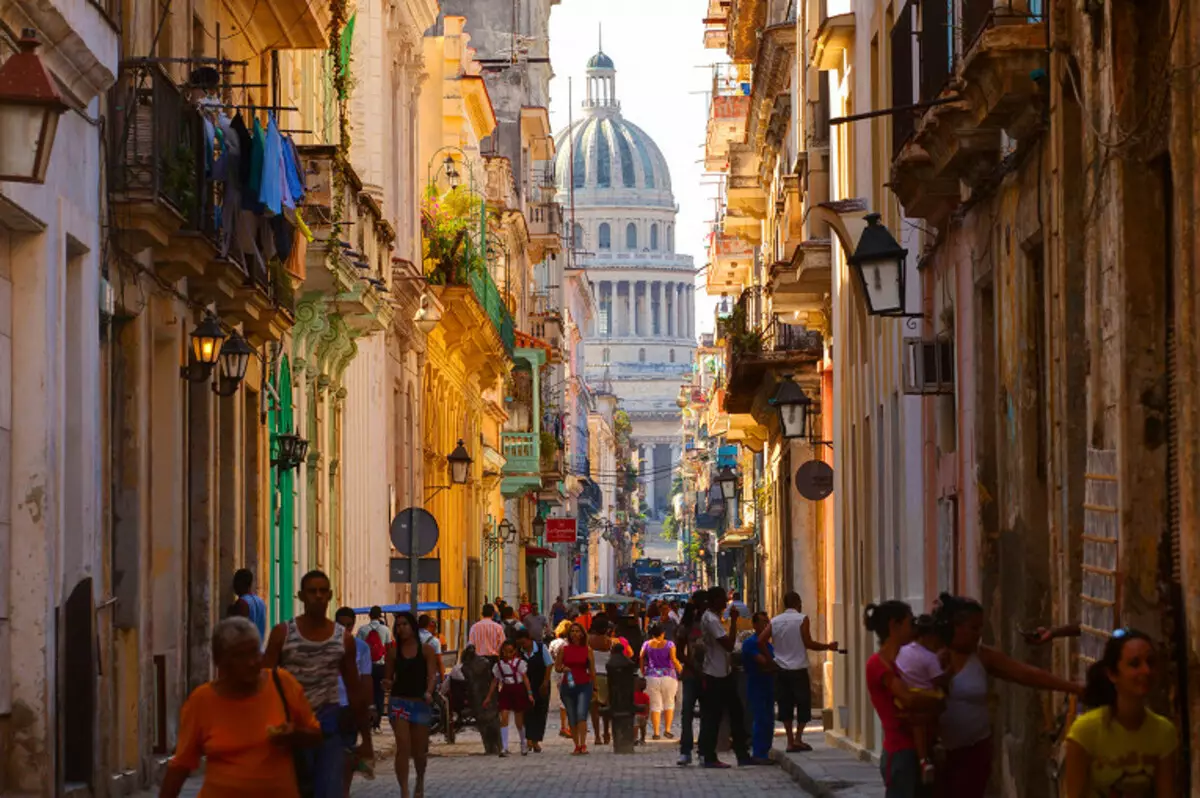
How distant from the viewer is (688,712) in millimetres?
25109

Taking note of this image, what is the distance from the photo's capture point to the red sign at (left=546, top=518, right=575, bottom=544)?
71000 millimetres

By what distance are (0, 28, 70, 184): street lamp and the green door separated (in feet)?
50.7

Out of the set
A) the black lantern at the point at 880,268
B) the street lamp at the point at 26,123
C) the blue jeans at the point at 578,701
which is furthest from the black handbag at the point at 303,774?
the blue jeans at the point at 578,701

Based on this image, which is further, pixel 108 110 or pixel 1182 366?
pixel 108 110

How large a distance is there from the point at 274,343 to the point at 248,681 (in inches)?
678

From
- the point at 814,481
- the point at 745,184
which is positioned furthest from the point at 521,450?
the point at 814,481

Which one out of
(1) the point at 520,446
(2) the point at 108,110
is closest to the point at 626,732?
(2) the point at 108,110

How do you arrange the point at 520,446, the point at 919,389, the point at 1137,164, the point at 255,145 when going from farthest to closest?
the point at 520,446 → the point at 255,145 → the point at 919,389 → the point at 1137,164

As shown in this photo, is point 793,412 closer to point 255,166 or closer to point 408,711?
point 255,166

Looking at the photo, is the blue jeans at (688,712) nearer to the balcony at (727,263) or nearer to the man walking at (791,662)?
the man walking at (791,662)

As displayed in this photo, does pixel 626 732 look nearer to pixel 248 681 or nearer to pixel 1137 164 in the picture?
pixel 1137 164

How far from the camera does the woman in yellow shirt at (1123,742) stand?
907 cm

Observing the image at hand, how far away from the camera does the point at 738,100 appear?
51938 mm

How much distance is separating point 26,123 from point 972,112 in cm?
586
